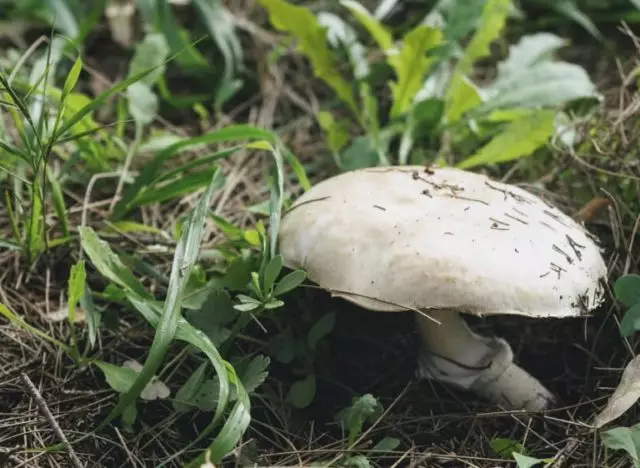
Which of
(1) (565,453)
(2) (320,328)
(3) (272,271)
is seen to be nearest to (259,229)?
(3) (272,271)

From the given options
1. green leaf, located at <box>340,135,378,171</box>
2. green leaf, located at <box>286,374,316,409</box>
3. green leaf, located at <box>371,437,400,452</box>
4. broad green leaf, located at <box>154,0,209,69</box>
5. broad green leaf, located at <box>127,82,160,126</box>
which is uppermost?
broad green leaf, located at <box>154,0,209,69</box>

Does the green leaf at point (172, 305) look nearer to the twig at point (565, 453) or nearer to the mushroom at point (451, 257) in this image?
the mushroom at point (451, 257)

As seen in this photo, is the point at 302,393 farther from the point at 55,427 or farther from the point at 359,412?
the point at 55,427

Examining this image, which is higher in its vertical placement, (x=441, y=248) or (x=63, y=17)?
(x=63, y=17)

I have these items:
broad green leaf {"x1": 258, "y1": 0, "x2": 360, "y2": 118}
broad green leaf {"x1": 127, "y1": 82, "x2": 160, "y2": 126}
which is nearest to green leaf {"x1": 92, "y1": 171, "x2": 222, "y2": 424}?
broad green leaf {"x1": 127, "y1": 82, "x2": 160, "y2": 126}

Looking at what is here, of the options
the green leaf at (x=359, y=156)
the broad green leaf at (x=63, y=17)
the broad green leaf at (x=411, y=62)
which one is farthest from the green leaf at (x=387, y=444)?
the broad green leaf at (x=63, y=17)

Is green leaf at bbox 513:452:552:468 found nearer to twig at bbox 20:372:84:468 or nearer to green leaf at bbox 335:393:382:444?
green leaf at bbox 335:393:382:444

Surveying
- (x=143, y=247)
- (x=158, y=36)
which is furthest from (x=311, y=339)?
(x=158, y=36)
